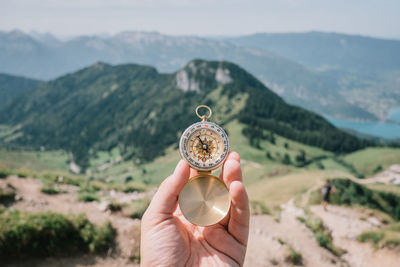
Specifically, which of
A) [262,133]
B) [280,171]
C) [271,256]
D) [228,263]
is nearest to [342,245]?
[271,256]

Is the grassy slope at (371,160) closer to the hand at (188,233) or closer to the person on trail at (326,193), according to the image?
the person on trail at (326,193)

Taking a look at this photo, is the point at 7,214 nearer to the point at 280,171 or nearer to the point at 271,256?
the point at 271,256

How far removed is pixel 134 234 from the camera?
12.1 metres

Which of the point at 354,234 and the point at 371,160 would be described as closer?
the point at 354,234

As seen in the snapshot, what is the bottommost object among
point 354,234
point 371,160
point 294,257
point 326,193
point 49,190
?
point 371,160

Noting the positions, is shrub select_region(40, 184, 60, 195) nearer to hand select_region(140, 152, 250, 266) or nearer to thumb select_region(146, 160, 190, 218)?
hand select_region(140, 152, 250, 266)

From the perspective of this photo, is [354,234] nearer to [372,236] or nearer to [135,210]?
[372,236]

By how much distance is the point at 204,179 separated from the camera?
6266mm

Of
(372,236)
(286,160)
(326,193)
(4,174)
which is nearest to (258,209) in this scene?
(372,236)

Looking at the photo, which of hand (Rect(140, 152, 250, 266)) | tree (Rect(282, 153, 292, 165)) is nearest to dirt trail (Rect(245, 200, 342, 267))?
hand (Rect(140, 152, 250, 266))

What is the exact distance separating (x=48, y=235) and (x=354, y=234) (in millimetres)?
19449

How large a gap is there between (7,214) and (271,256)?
12.3 meters

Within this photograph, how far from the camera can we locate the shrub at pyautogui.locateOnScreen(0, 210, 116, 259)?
10.0 metres

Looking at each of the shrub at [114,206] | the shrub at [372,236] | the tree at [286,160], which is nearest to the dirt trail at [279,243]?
the shrub at [372,236]
